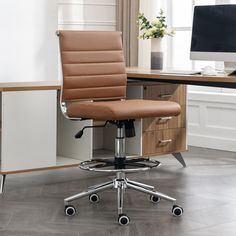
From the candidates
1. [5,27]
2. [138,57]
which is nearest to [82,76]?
[5,27]

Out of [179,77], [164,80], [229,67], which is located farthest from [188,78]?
[229,67]

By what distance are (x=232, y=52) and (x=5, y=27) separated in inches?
86.5

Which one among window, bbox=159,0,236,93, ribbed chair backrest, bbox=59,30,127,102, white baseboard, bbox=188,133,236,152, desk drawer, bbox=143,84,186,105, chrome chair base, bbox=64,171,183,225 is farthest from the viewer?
window, bbox=159,0,236,93

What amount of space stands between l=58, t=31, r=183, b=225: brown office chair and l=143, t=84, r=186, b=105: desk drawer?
0.50 metres

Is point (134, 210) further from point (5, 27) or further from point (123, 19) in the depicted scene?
point (123, 19)

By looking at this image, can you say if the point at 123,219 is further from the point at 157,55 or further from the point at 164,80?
the point at 157,55

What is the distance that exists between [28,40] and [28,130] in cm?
181

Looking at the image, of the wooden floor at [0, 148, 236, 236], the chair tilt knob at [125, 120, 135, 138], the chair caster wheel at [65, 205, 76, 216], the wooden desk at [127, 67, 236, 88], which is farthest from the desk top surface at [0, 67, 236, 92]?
the chair caster wheel at [65, 205, 76, 216]

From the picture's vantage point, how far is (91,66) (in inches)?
162

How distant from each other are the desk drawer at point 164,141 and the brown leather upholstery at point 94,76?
0.63 m

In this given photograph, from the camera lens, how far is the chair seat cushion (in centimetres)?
366

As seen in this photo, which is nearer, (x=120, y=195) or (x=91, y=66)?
(x=120, y=195)

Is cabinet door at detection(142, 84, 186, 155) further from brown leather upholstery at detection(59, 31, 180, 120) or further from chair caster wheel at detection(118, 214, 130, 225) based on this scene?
chair caster wheel at detection(118, 214, 130, 225)

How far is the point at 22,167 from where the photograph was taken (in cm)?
426
